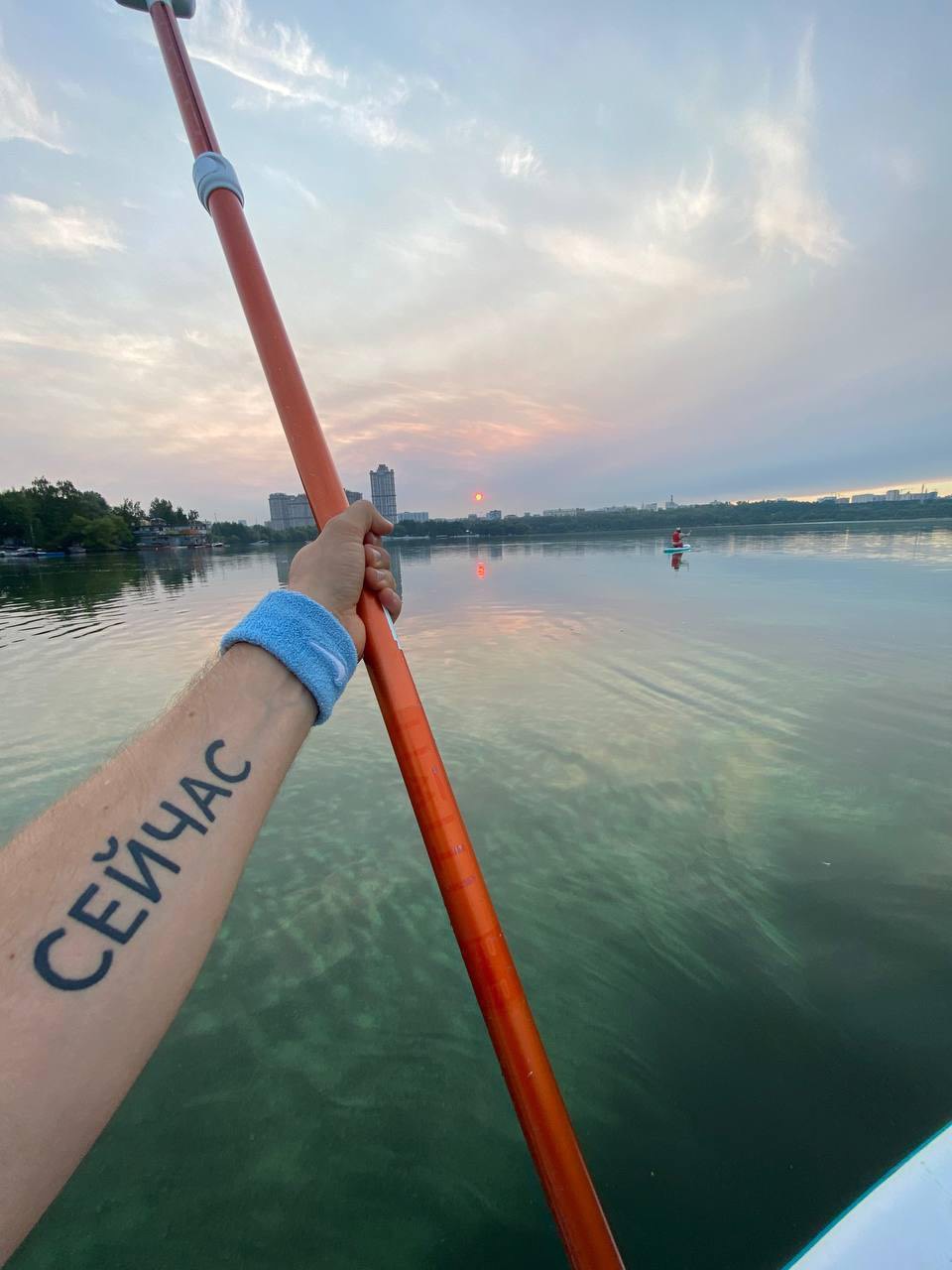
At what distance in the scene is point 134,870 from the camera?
40.6 inches

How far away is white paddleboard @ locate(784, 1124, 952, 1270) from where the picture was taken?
1.46 m

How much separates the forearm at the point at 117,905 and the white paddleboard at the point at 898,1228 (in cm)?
189

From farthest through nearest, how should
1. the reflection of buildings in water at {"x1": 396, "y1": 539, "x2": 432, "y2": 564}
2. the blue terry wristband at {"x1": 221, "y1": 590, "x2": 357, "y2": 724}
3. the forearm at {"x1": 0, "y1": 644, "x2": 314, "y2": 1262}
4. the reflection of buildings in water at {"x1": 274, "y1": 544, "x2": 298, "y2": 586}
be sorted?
the reflection of buildings in water at {"x1": 396, "y1": 539, "x2": 432, "y2": 564} < the reflection of buildings in water at {"x1": 274, "y1": 544, "x2": 298, "y2": 586} < the blue terry wristband at {"x1": 221, "y1": 590, "x2": 357, "y2": 724} < the forearm at {"x1": 0, "y1": 644, "x2": 314, "y2": 1262}

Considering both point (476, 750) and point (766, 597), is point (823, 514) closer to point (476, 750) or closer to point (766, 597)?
point (766, 597)

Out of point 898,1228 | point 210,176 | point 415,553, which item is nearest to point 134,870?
point 898,1228

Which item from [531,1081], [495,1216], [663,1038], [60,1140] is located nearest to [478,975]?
[531,1081]

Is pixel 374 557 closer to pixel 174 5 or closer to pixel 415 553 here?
pixel 174 5

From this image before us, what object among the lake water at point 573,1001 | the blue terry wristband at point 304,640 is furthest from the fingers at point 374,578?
the lake water at point 573,1001

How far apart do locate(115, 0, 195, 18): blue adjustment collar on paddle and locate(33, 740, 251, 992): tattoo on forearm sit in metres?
3.54

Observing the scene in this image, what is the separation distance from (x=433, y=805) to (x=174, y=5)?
3.96 m

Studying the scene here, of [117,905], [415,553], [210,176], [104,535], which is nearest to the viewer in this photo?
[117,905]

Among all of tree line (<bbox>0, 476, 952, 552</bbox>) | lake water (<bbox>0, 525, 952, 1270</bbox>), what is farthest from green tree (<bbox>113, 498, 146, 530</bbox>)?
lake water (<bbox>0, 525, 952, 1270</bbox>)

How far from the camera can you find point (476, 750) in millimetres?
6477

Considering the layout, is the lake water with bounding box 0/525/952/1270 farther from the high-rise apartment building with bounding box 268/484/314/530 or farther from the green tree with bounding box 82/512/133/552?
the high-rise apartment building with bounding box 268/484/314/530
